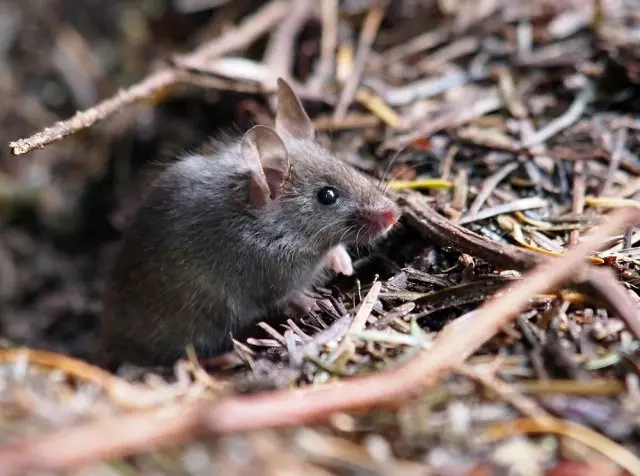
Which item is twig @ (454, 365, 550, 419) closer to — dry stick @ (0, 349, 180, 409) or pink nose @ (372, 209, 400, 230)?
dry stick @ (0, 349, 180, 409)

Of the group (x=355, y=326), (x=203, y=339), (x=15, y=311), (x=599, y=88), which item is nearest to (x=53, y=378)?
(x=355, y=326)

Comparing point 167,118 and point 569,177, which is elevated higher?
point 167,118

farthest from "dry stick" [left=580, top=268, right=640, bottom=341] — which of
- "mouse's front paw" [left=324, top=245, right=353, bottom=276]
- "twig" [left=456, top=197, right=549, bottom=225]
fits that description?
"mouse's front paw" [left=324, top=245, right=353, bottom=276]

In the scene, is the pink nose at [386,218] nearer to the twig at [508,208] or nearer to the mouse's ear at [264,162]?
the twig at [508,208]

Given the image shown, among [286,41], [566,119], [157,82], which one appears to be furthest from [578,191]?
[157,82]

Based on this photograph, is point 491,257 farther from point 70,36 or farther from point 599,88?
point 70,36

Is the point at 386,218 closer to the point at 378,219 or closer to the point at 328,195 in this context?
the point at 378,219
